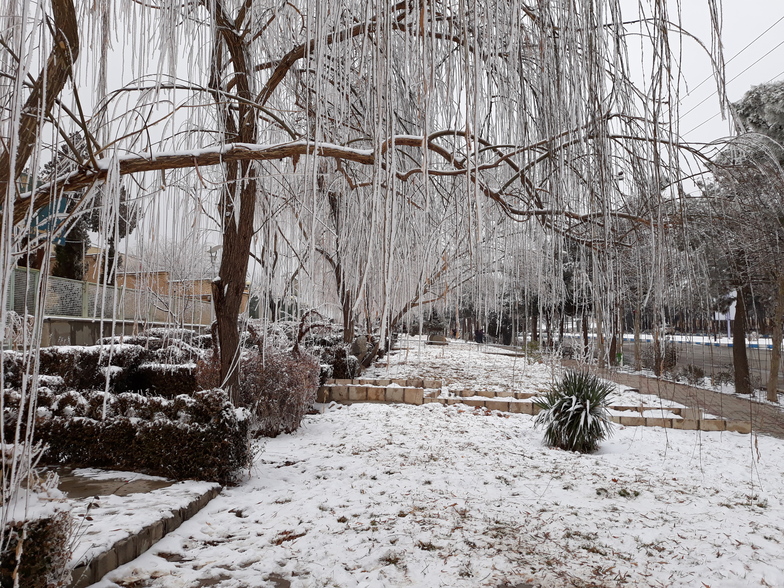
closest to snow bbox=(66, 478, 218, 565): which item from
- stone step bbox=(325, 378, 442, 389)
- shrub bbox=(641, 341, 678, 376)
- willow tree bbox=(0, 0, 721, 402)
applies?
willow tree bbox=(0, 0, 721, 402)

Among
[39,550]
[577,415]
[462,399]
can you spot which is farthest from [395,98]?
[462,399]

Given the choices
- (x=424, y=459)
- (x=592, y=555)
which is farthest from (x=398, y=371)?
(x=592, y=555)

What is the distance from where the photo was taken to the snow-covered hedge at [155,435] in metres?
3.66

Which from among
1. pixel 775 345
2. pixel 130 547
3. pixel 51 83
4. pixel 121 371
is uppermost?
pixel 51 83

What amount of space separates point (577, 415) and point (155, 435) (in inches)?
156

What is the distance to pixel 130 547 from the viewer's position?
2.50 metres

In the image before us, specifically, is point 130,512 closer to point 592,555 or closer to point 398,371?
point 592,555

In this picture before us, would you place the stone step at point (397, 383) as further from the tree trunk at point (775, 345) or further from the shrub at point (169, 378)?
the tree trunk at point (775, 345)

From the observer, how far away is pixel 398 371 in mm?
10164

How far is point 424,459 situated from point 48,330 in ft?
29.0

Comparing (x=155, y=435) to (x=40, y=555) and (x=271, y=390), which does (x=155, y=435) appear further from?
(x=40, y=555)

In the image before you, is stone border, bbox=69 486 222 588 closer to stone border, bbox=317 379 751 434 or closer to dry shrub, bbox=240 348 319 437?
dry shrub, bbox=240 348 319 437

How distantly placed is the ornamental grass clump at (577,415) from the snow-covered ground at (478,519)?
0.62ft

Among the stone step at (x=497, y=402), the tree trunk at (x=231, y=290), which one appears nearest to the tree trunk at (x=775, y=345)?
the stone step at (x=497, y=402)
